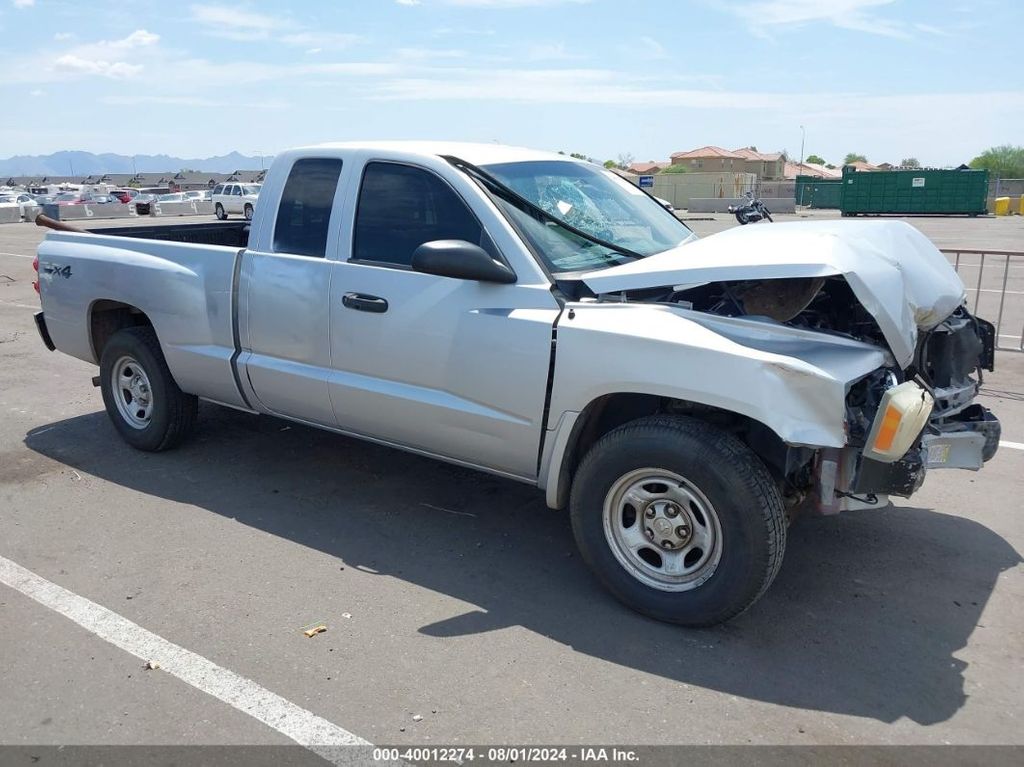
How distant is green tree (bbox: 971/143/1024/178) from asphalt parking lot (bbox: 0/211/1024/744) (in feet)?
290

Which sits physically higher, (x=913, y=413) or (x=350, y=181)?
(x=350, y=181)

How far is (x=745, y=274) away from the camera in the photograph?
144 inches

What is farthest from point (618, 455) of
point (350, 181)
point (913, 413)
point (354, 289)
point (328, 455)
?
point (328, 455)

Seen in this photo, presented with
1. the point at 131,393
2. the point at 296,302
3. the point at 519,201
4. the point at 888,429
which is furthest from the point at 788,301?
the point at 131,393

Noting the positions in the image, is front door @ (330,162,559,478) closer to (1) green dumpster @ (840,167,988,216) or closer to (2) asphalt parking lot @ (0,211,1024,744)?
(2) asphalt parking lot @ (0,211,1024,744)

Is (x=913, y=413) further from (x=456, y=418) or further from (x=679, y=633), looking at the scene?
(x=456, y=418)

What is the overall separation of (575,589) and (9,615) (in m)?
2.56

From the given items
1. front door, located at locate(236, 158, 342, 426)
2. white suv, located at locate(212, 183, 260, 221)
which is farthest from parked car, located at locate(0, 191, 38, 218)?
front door, located at locate(236, 158, 342, 426)

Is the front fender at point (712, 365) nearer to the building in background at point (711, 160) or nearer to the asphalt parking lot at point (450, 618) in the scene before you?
the asphalt parking lot at point (450, 618)

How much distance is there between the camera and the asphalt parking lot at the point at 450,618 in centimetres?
322

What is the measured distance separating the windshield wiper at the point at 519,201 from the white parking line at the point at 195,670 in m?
2.50

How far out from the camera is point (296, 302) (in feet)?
15.9

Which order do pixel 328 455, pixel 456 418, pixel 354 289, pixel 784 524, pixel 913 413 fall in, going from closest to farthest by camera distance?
pixel 913 413 → pixel 784 524 → pixel 456 418 → pixel 354 289 → pixel 328 455

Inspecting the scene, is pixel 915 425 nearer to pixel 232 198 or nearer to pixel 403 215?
pixel 403 215
